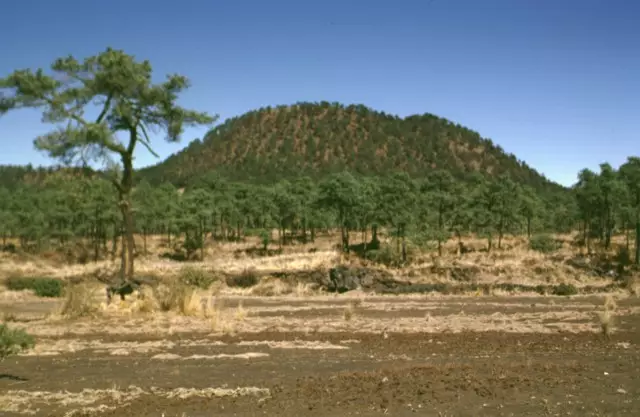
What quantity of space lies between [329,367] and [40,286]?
87.7 feet

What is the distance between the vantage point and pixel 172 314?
62.5ft

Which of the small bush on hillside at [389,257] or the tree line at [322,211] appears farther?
the tree line at [322,211]

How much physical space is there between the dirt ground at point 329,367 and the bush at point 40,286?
1521 centimetres

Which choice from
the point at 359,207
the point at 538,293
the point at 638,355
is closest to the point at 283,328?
the point at 638,355

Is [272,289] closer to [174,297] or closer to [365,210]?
[174,297]

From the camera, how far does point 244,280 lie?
3862 cm

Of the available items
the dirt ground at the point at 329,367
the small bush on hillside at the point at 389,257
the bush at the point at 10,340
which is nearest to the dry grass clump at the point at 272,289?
the small bush on hillside at the point at 389,257

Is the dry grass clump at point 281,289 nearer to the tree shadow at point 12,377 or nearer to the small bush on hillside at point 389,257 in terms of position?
the small bush on hillside at point 389,257

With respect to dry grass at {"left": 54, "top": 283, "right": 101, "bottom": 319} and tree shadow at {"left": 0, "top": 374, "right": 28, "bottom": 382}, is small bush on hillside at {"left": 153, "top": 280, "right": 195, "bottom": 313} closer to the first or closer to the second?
dry grass at {"left": 54, "top": 283, "right": 101, "bottom": 319}

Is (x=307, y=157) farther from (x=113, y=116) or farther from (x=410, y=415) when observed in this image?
(x=410, y=415)

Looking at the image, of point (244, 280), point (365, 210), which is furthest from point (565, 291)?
point (365, 210)

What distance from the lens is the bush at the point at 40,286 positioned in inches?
1260

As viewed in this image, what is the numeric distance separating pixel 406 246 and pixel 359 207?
692 centimetres

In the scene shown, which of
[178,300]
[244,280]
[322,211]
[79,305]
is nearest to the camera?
[79,305]
